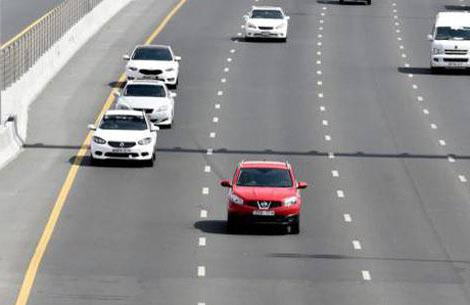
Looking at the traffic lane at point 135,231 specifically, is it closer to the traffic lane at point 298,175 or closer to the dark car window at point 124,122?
the traffic lane at point 298,175

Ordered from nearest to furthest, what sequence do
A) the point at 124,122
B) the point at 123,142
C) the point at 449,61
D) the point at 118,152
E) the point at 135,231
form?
the point at 135,231
the point at 118,152
the point at 123,142
the point at 124,122
the point at 449,61

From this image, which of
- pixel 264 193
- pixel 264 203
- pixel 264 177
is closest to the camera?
pixel 264 203

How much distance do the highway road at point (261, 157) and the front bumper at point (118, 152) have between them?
14.3 inches

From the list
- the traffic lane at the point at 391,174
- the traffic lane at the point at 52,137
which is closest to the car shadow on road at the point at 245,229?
the traffic lane at the point at 391,174

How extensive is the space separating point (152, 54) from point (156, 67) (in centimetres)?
103

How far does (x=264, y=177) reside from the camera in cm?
3984

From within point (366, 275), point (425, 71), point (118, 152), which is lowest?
point (425, 71)

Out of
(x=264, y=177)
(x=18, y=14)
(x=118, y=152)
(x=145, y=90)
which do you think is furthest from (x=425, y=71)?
(x=264, y=177)

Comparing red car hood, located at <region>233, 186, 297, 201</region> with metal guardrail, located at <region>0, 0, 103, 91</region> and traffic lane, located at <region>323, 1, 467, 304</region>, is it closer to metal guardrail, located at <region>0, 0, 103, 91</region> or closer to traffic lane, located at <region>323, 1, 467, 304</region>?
traffic lane, located at <region>323, 1, 467, 304</region>

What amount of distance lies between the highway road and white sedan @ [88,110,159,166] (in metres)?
0.42

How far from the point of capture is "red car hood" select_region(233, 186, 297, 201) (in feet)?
127

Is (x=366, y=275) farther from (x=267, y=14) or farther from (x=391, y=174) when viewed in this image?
(x=267, y=14)

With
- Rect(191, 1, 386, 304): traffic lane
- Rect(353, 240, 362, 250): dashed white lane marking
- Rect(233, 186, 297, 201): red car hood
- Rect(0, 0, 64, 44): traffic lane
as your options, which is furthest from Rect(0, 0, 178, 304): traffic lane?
Rect(353, 240, 362, 250): dashed white lane marking

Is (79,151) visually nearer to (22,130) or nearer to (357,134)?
(22,130)
